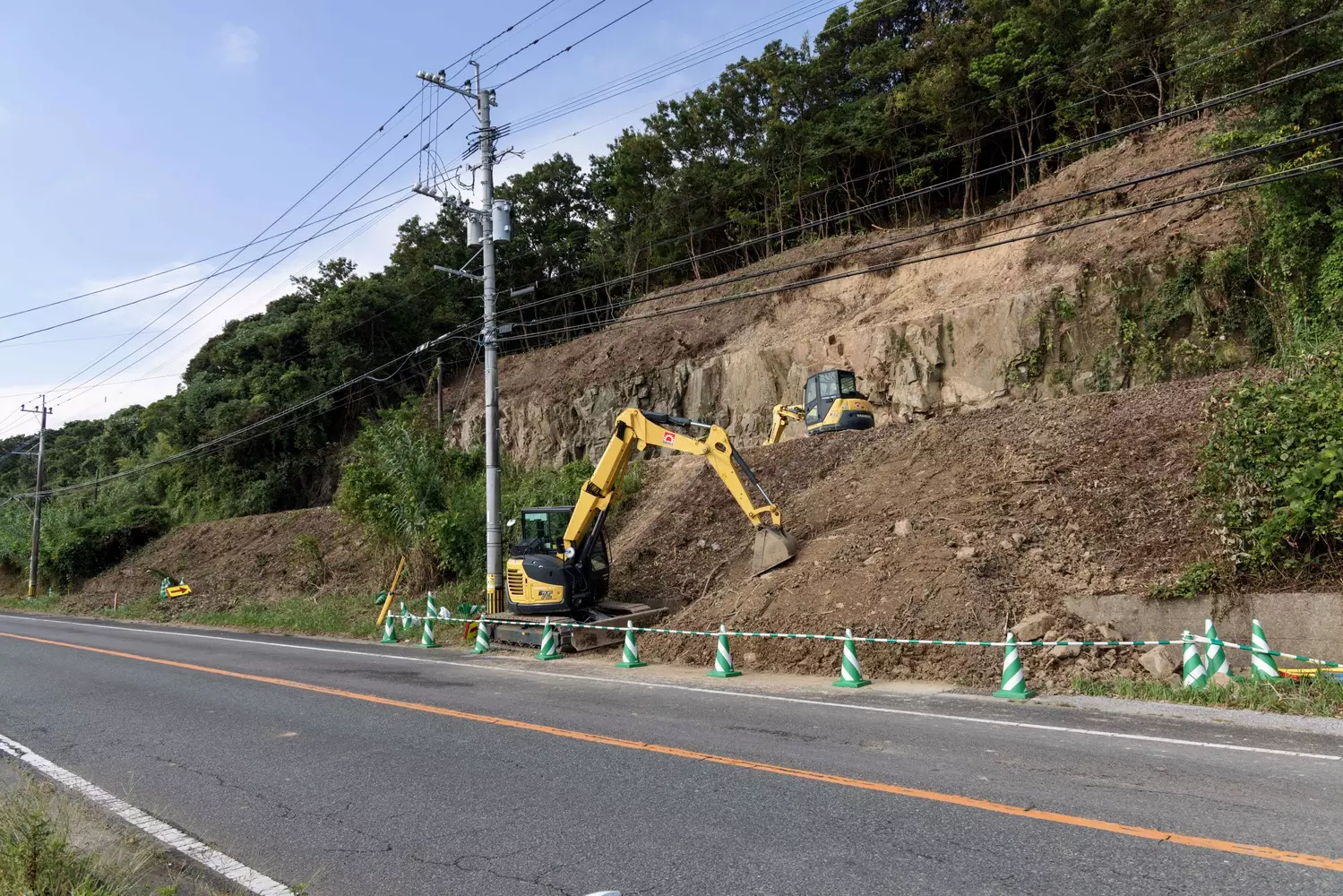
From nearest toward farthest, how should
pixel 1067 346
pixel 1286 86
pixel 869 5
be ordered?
pixel 1286 86, pixel 1067 346, pixel 869 5

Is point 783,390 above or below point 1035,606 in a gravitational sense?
above

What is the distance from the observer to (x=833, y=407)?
79.1 feet

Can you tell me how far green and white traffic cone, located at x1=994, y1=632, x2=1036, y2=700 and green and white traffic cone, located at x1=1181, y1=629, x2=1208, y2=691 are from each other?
5.61ft

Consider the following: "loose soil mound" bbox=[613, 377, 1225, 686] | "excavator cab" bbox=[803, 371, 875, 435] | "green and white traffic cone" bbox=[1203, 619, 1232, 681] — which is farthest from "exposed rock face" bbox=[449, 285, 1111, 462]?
"green and white traffic cone" bbox=[1203, 619, 1232, 681]

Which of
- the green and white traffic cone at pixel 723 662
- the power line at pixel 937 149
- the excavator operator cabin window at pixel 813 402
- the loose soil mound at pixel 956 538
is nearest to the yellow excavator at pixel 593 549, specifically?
the loose soil mound at pixel 956 538

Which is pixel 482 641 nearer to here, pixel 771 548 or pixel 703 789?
pixel 771 548

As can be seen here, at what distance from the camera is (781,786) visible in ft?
20.6

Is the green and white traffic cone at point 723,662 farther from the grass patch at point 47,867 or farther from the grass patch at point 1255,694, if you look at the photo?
the grass patch at point 47,867

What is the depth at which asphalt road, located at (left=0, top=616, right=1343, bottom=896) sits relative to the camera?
466cm

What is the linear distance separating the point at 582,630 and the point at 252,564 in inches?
977

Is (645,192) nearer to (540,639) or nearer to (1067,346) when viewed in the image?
(1067,346)

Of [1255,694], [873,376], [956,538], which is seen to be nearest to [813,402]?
[873,376]

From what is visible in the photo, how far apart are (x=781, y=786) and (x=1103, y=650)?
23.2 ft

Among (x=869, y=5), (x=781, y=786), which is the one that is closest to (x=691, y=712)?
(x=781, y=786)
